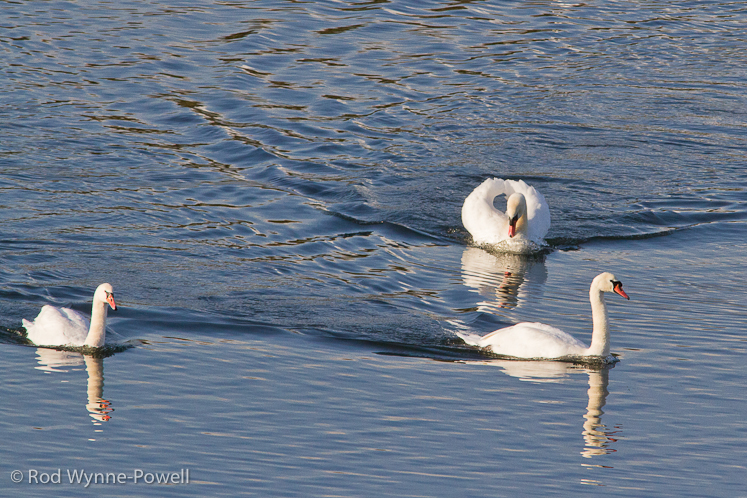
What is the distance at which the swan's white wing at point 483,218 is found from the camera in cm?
1534

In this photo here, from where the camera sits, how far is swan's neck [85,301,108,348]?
Result: 34.5ft

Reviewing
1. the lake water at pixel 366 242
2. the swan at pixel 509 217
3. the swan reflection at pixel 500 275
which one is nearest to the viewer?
the lake water at pixel 366 242

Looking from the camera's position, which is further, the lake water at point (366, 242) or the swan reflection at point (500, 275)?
the swan reflection at point (500, 275)

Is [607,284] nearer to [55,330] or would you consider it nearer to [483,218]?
[483,218]

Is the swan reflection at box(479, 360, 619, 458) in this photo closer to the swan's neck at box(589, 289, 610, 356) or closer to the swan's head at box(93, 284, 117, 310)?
the swan's neck at box(589, 289, 610, 356)

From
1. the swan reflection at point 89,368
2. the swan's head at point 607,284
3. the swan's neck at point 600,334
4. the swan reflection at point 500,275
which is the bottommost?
the swan reflection at point 89,368

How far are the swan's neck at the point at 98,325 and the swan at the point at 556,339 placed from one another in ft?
11.8

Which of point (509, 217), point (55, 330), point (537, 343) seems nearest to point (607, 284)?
point (537, 343)

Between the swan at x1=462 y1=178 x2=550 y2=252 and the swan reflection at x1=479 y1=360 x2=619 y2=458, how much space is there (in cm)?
446

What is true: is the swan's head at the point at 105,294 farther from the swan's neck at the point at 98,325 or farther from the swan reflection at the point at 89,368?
the swan reflection at the point at 89,368

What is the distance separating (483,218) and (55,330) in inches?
256

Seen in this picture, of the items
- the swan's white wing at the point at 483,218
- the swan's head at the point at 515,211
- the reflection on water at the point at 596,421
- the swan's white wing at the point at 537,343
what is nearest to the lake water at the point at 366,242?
the reflection on water at the point at 596,421

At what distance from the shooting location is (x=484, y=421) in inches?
357

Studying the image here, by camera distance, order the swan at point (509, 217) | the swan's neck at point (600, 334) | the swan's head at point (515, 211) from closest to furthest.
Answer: the swan's neck at point (600, 334) → the swan's head at point (515, 211) → the swan at point (509, 217)
